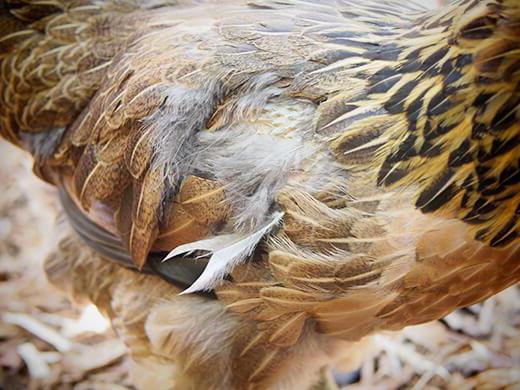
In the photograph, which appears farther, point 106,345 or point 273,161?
point 106,345

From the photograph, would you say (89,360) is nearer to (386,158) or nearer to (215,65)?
(215,65)

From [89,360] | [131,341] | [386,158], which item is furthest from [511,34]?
[89,360]

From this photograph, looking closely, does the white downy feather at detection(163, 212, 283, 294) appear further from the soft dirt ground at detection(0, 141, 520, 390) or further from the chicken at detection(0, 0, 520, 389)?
the soft dirt ground at detection(0, 141, 520, 390)

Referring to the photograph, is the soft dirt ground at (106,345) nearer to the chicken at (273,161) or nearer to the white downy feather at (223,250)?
the chicken at (273,161)

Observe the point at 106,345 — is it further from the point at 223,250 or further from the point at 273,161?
the point at 273,161

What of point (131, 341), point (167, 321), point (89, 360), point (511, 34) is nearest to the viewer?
point (511, 34)

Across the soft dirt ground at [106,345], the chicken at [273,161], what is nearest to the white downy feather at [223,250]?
the chicken at [273,161]

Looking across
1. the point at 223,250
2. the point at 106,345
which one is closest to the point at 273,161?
the point at 223,250
